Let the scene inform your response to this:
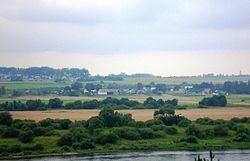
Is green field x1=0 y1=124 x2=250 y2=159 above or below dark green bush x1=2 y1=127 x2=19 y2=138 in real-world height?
below

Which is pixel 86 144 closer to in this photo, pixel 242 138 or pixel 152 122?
pixel 152 122

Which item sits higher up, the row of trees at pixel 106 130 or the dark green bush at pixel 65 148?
the row of trees at pixel 106 130

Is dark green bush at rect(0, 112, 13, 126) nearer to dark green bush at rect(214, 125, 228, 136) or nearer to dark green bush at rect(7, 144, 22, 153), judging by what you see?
dark green bush at rect(7, 144, 22, 153)

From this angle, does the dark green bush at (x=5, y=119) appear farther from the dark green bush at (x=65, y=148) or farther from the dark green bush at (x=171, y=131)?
the dark green bush at (x=171, y=131)

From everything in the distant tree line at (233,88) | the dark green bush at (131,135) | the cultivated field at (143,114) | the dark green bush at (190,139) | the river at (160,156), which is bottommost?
the river at (160,156)

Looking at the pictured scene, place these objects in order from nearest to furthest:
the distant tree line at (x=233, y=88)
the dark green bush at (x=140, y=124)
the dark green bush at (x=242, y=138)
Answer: the dark green bush at (x=242, y=138), the dark green bush at (x=140, y=124), the distant tree line at (x=233, y=88)

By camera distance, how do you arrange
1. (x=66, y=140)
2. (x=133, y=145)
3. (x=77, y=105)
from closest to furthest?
1. (x=66, y=140)
2. (x=133, y=145)
3. (x=77, y=105)

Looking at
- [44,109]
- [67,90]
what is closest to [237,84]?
[67,90]

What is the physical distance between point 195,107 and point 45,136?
4108 cm

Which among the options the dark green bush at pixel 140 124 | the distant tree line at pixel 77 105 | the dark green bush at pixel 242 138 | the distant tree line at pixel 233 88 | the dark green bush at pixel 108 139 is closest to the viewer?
the dark green bush at pixel 108 139

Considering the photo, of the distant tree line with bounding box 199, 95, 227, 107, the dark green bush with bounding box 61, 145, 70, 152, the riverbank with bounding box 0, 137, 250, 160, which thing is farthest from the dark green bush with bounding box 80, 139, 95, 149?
the distant tree line with bounding box 199, 95, 227, 107

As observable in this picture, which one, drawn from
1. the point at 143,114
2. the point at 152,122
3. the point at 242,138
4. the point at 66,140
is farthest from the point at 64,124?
the point at 242,138

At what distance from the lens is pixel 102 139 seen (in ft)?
191

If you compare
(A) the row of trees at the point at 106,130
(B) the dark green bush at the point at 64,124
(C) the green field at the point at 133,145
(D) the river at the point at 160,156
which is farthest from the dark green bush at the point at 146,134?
(B) the dark green bush at the point at 64,124
